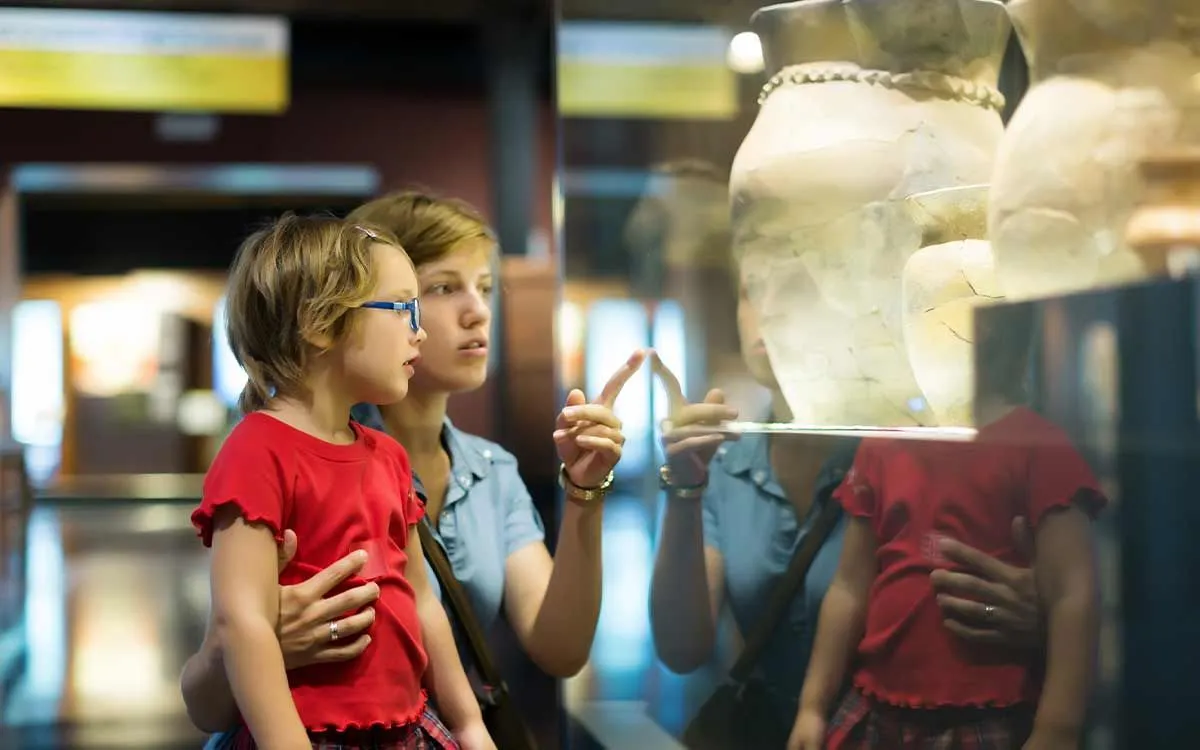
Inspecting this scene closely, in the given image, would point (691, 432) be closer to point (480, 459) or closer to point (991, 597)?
point (480, 459)

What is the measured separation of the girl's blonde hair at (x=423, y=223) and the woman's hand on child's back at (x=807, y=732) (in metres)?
0.74

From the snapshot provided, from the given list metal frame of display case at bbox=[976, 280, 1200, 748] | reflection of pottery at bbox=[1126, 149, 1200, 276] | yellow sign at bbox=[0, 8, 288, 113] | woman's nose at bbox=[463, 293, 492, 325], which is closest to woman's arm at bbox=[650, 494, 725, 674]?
woman's nose at bbox=[463, 293, 492, 325]

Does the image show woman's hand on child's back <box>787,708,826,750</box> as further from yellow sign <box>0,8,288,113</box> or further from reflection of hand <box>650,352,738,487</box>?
yellow sign <box>0,8,288,113</box>

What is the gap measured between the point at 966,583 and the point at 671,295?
1126mm

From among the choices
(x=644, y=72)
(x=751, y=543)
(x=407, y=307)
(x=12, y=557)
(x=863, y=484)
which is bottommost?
(x=12, y=557)

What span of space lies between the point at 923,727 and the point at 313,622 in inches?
25.6

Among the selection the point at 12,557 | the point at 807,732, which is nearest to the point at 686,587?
the point at 807,732

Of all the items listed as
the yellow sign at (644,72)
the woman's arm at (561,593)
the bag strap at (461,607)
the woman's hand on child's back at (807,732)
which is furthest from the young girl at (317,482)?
the yellow sign at (644,72)

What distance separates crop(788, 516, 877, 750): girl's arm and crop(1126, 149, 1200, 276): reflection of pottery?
0.51 meters

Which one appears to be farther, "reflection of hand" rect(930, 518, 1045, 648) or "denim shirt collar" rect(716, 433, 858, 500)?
"denim shirt collar" rect(716, 433, 858, 500)

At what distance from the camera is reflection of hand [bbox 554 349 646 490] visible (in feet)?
5.16

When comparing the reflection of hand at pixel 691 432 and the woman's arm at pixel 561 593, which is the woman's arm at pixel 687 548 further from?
the woman's arm at pixel 561 593

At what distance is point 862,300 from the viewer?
1.74 meters

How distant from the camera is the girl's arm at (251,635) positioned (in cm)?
129
